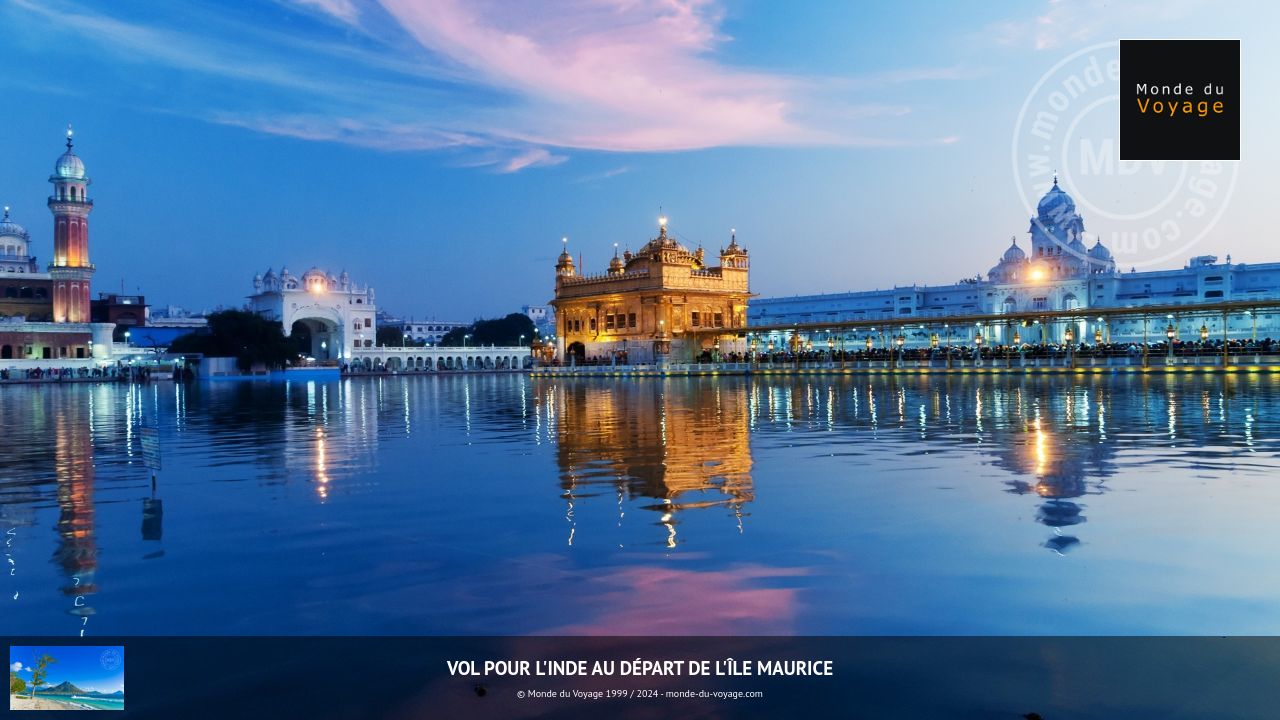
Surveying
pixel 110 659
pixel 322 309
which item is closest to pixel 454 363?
pixel 322 309

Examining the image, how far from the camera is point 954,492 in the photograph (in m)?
9.27

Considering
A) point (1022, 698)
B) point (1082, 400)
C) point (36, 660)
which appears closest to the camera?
point (1022, 698)

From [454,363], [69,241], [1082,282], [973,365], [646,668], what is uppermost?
[69,241]

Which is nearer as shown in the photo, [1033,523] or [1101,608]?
[1101,608]

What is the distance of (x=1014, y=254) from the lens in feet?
350

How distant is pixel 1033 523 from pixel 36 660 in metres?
6.54

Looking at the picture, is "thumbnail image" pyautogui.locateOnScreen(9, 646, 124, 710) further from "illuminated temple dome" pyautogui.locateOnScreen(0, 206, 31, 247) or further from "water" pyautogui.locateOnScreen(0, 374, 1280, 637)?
"illuminated temple dome" pyautogui.locateOnScreen(0, 206, 31, 247)

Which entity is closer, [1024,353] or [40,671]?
[40,671]

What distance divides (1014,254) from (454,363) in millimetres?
61663

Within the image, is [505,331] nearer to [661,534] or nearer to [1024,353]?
[1024,353]

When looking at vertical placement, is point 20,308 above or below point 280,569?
above

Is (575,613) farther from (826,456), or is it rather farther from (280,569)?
(826,456)

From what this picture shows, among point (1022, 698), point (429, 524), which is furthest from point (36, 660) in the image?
point (1022, 698)

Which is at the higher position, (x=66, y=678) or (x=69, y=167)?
(x=69, y=167)
